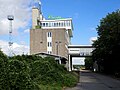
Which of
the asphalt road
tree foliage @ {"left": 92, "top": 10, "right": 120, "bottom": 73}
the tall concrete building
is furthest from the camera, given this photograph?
the tall concrete building

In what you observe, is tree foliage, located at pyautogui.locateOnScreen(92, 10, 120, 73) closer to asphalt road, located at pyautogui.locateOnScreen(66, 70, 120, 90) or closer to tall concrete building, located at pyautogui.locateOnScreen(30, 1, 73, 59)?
asphalt road, located at pyautogui.locateOnScreen(66, 70, 120, 90)

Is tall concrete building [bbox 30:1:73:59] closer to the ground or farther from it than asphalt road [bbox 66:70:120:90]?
farther from it

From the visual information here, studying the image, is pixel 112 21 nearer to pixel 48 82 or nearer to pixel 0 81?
pixel 48 82

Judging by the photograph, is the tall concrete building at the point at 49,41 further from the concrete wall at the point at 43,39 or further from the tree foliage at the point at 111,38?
the tree foliage at the point at 111,38

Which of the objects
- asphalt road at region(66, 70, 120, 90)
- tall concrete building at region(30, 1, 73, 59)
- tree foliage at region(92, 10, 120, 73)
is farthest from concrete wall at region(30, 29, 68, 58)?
asphalt road at region(66, 70, 120, 90)

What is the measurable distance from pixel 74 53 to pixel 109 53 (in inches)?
2202

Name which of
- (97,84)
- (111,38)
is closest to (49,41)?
(111,38)

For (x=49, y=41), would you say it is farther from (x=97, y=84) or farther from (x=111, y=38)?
(x=97, y=84)

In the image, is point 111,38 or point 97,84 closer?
point 97,84

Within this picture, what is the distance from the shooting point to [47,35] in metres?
102

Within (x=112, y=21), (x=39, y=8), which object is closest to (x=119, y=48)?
(x=112, y=21)

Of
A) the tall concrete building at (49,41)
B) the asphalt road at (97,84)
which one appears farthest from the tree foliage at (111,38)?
the tall concrete building at (49,41)

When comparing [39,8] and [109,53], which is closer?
[109,53]

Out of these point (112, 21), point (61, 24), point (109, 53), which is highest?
point (61, 24)
